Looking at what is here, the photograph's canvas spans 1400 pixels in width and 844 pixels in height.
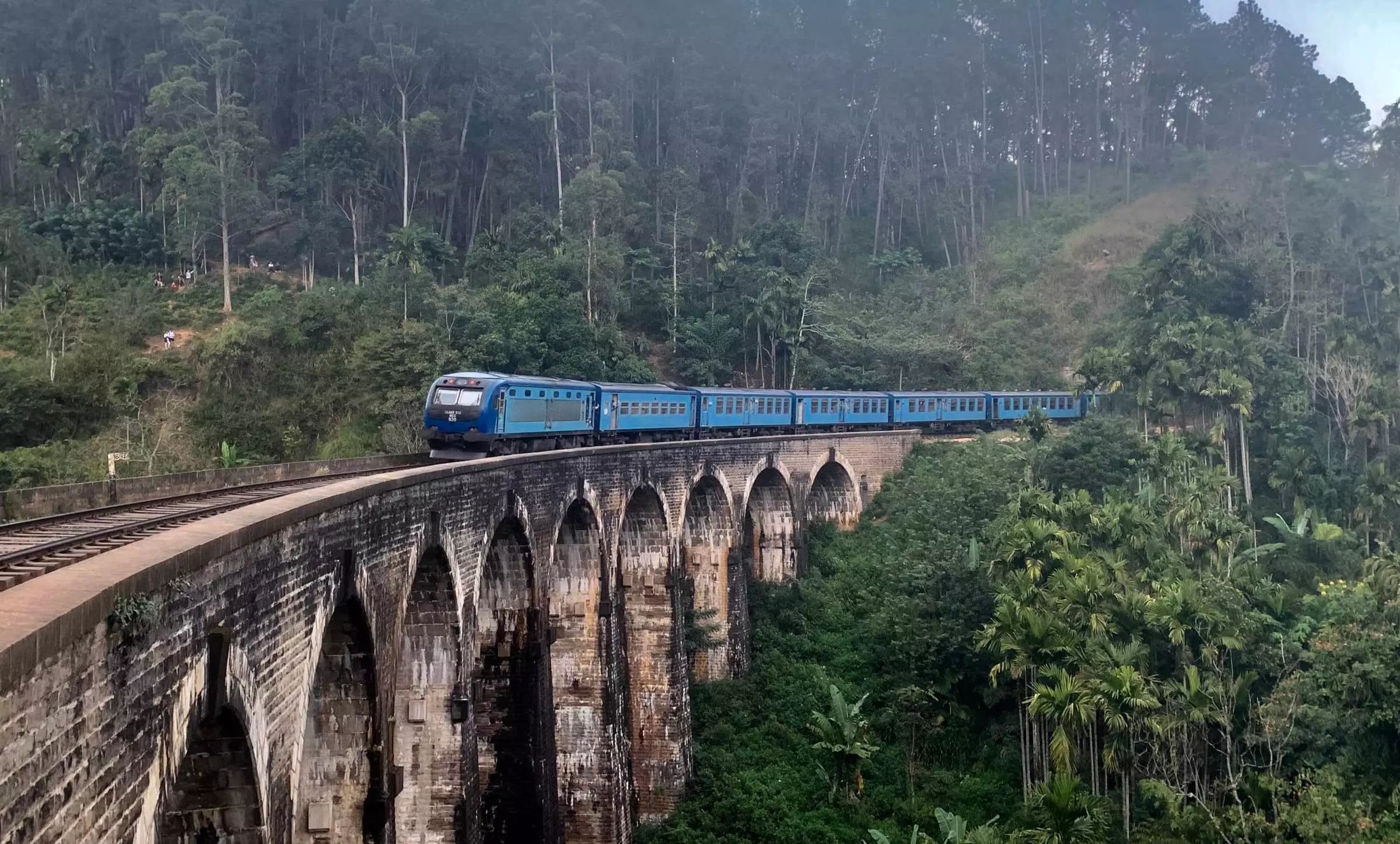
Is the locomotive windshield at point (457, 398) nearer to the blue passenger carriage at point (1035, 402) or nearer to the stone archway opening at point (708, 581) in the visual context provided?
the stone archway opening at point (708, 581)

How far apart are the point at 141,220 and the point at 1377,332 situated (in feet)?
146

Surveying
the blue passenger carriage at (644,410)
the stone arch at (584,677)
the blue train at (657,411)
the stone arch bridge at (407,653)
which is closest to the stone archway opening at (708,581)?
the stone arch bridge at (407,653)

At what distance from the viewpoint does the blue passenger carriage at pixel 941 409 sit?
37.2 metres

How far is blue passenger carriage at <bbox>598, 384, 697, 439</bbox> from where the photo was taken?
928 inches

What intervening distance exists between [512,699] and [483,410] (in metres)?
5.09

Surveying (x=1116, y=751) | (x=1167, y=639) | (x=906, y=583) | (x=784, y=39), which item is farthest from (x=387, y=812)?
(x=784, y=39)

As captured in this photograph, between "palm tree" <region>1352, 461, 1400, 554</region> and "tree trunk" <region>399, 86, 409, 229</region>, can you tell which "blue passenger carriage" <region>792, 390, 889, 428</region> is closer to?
"palm tree" <region>1352, 461, 1400, 554</region>

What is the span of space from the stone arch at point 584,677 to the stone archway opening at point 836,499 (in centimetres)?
1499

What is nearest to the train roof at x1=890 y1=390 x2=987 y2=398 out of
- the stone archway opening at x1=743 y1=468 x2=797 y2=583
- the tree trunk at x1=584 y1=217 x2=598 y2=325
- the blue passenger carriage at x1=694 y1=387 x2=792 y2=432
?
the blue passenger carriage at x1=694 y1=387 x2=792 y2=432

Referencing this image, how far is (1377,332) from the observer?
3725cm

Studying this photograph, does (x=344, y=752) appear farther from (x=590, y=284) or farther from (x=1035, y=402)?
(x=1035, y=402)

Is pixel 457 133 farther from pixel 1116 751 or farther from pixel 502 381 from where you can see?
pixel 1116 751

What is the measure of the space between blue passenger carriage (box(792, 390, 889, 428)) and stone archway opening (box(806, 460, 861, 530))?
64.4 inches

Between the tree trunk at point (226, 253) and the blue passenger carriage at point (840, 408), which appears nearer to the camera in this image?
the blue passenger carriage at point (840, 408)
